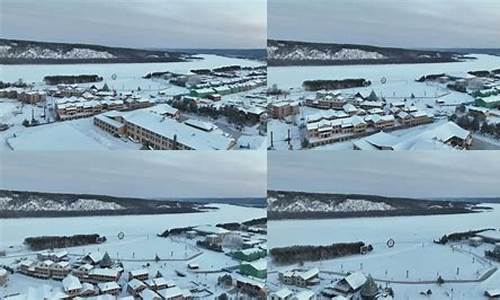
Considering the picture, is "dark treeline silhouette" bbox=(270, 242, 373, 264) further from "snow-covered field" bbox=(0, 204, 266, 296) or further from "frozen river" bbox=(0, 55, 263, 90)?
"frozen river" bbox=(0, 55, 263, 90)

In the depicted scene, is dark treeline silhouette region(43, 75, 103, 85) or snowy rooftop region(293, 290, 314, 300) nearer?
snowy rooftop region(293, 290, 314, 300)

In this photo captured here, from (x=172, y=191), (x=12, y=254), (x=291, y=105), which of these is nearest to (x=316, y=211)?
(x=291, y=105)

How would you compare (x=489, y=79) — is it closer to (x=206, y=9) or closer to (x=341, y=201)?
(x=341, y=201)

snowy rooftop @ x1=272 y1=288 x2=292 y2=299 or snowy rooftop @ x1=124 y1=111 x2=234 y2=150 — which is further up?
snowy rooftop @ x1=124 y1=111 x2=234 y2=150

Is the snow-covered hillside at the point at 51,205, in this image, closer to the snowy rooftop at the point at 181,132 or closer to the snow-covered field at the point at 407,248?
the snowy rooftop at the point at 181,132

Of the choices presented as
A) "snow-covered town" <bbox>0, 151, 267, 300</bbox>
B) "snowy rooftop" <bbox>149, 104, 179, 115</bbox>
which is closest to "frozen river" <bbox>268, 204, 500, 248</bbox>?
"snow-covered town" <bbox>0, 151, 267, 300</bbox>

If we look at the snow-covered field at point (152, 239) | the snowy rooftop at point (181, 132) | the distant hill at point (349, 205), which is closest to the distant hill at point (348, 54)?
the snowy rooftop at point (181, 132)

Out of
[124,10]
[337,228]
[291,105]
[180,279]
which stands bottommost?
[180,279]

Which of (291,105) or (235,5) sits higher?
(235,5)
